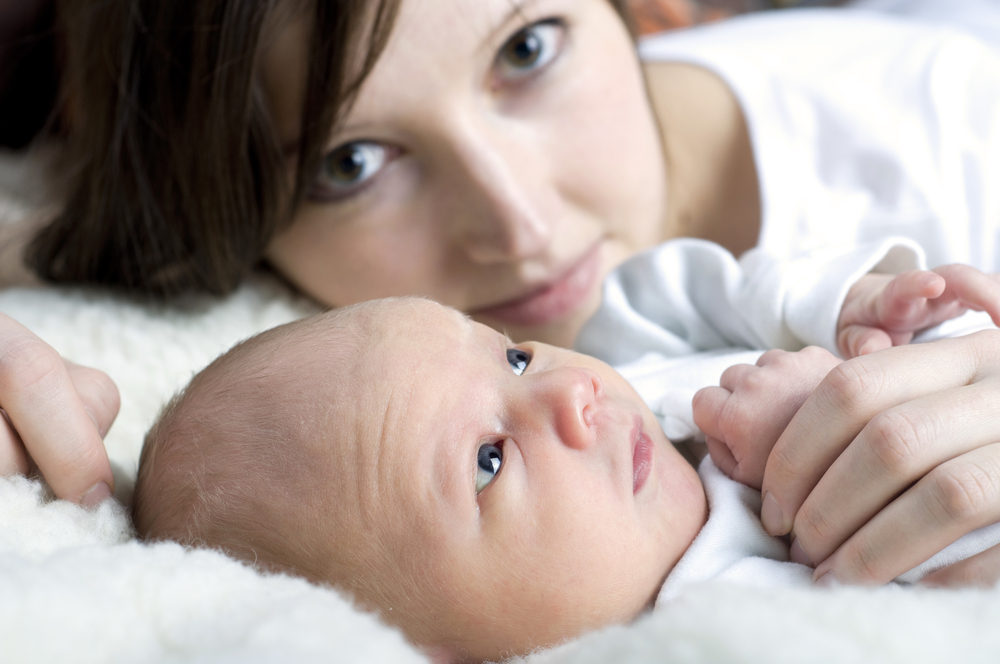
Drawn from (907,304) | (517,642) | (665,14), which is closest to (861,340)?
(907,304)

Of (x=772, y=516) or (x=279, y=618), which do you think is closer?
(x=279, y=618)

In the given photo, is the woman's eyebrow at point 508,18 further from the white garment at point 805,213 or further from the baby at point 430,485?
the baby at point 430,485

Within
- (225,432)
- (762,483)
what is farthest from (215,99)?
(762,483)

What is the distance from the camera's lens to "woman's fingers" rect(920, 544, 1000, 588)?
22.7 inches

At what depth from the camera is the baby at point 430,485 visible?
2.22ft

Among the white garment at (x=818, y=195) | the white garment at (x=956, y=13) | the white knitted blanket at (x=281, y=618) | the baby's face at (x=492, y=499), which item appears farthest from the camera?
the white garment at (x=956, y=13)

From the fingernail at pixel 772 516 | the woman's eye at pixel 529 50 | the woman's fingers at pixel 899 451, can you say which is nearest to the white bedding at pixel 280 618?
the woman's fingers at pixel 899 451

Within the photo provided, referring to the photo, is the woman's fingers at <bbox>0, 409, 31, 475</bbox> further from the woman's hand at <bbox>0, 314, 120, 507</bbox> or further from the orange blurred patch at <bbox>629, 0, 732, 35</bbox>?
the orange blurred patch at <bbox>629, 0, 732, 35</bbox>

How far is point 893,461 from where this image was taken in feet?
1.98

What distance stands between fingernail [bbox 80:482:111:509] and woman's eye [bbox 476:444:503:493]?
38 centimetres

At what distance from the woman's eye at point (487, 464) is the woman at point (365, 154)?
17.7 inches

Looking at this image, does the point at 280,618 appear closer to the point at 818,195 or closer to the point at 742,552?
the point at 742,552

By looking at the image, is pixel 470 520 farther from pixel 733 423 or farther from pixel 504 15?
pixel 504 15

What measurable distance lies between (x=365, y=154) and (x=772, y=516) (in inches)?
32.2
